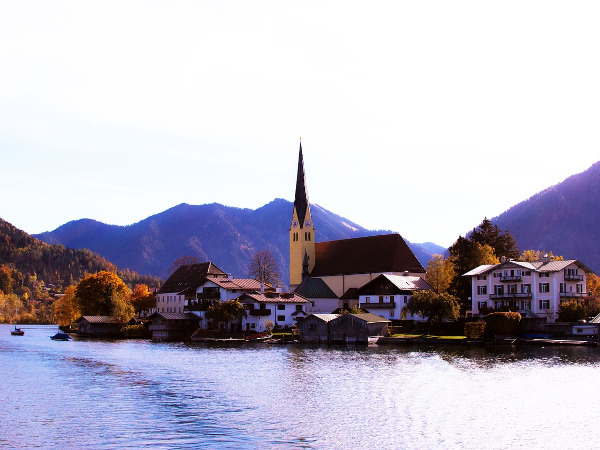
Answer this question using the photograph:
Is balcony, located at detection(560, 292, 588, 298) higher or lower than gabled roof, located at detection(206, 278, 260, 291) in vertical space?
lower

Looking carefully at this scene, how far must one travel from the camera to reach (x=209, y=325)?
358 ft

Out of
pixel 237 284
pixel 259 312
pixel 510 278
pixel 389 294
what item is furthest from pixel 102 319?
pixel 510 278

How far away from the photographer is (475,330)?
88.9 m

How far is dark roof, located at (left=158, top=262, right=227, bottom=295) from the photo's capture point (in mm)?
127375

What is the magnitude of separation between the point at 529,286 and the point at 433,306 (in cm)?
1442

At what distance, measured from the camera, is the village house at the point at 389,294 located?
10738 centimetres

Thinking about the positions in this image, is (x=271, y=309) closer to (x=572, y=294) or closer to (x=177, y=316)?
(x=177, y=316)

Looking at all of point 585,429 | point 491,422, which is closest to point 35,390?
point 491,422

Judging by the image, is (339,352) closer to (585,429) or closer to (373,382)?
(373,382)

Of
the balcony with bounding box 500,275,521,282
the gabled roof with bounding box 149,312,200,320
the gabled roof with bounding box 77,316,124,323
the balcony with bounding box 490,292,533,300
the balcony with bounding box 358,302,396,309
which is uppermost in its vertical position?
the balcony with bounding box 500,275,521,282

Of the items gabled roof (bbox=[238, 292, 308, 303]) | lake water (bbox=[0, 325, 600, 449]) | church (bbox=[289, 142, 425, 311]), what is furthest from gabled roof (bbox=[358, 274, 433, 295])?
lake water (bbox=[0, 325, 600, 449])

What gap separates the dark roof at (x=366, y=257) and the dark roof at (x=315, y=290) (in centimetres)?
578

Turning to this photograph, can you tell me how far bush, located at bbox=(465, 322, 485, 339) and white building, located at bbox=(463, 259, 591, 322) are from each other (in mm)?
10218

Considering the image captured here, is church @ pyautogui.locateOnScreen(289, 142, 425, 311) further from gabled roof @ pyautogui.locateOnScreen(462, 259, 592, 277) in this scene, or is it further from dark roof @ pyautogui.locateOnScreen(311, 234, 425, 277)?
gabled roof @ pyautogui.locateOnScreen(462, 259, 592, 277)
